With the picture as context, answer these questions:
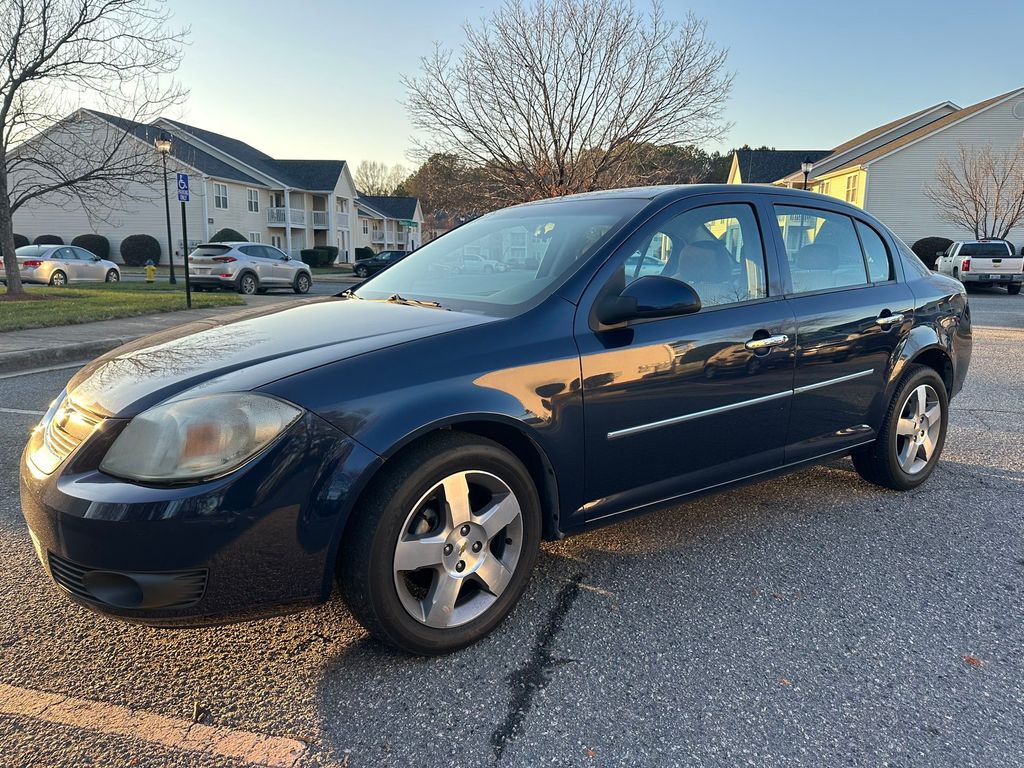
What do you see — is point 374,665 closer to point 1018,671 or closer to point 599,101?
point 1018,671

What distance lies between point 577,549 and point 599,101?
22016 mm

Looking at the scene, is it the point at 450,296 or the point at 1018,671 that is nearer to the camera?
the point at 1018,671

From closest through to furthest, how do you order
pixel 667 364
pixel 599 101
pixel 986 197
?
pixel 667 364 < pixel 599 101 < pixel 986 197

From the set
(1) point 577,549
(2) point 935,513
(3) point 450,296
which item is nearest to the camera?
(3) point 450,296

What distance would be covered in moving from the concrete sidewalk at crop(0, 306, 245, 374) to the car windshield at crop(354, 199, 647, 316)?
536 centimetres

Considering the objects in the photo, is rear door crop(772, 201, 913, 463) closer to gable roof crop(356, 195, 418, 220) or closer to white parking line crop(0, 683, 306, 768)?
white parking line crop(0, 683, 306, 768)

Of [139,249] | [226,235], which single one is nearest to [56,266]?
[139,249]

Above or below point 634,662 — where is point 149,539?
above

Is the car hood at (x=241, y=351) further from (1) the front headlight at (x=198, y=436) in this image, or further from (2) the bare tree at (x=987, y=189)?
(2) the bare tree at (x=987, y=189)

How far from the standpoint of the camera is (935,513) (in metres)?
3.72

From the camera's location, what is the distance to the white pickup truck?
834 inches

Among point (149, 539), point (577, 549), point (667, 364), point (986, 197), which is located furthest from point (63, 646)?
→ point (986, 197)

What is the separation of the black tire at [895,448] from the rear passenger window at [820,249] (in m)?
0.68

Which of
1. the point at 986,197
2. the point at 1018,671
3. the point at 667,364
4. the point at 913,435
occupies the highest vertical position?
the point at 986,197
